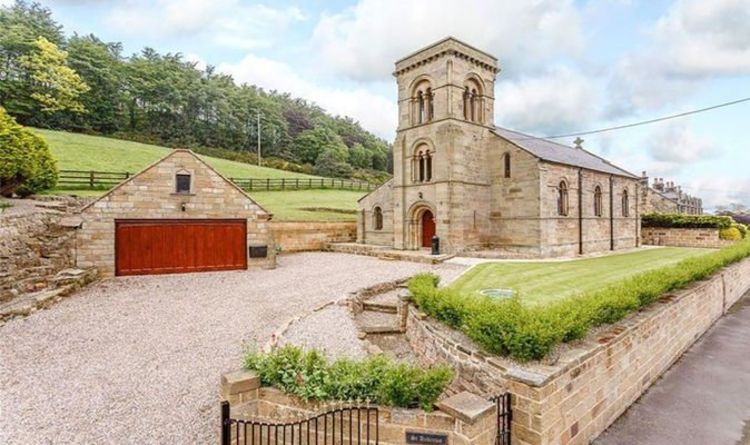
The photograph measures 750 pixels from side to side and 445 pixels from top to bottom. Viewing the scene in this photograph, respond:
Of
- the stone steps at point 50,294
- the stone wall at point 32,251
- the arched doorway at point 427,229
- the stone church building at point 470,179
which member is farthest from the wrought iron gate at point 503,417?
the arched doorway at point 427,229

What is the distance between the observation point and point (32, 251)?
41.3 ft

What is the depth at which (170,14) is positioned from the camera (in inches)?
565

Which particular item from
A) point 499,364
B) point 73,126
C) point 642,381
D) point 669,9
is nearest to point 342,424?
point 499,364

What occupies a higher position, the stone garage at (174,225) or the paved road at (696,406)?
the stone garage at (174,225)

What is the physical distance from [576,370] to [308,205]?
97.5 feet

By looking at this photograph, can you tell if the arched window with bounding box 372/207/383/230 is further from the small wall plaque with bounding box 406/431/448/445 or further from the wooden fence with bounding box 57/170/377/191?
the small wall plaque with bounding box 406/431/448/445

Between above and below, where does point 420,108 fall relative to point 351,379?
above

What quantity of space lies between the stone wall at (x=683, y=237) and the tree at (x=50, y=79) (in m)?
65.8

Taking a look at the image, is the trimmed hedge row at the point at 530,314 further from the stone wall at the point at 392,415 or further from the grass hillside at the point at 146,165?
the grass hillside at the point at 146,165

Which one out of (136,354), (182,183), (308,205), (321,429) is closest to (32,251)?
(182,183)

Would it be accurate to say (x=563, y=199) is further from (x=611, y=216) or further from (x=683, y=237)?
(x=683, y=237)

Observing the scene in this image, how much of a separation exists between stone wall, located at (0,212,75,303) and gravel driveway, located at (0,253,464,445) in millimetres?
1373

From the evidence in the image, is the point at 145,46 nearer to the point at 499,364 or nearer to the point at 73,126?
the point at 73,126

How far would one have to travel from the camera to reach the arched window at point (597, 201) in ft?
84.3
